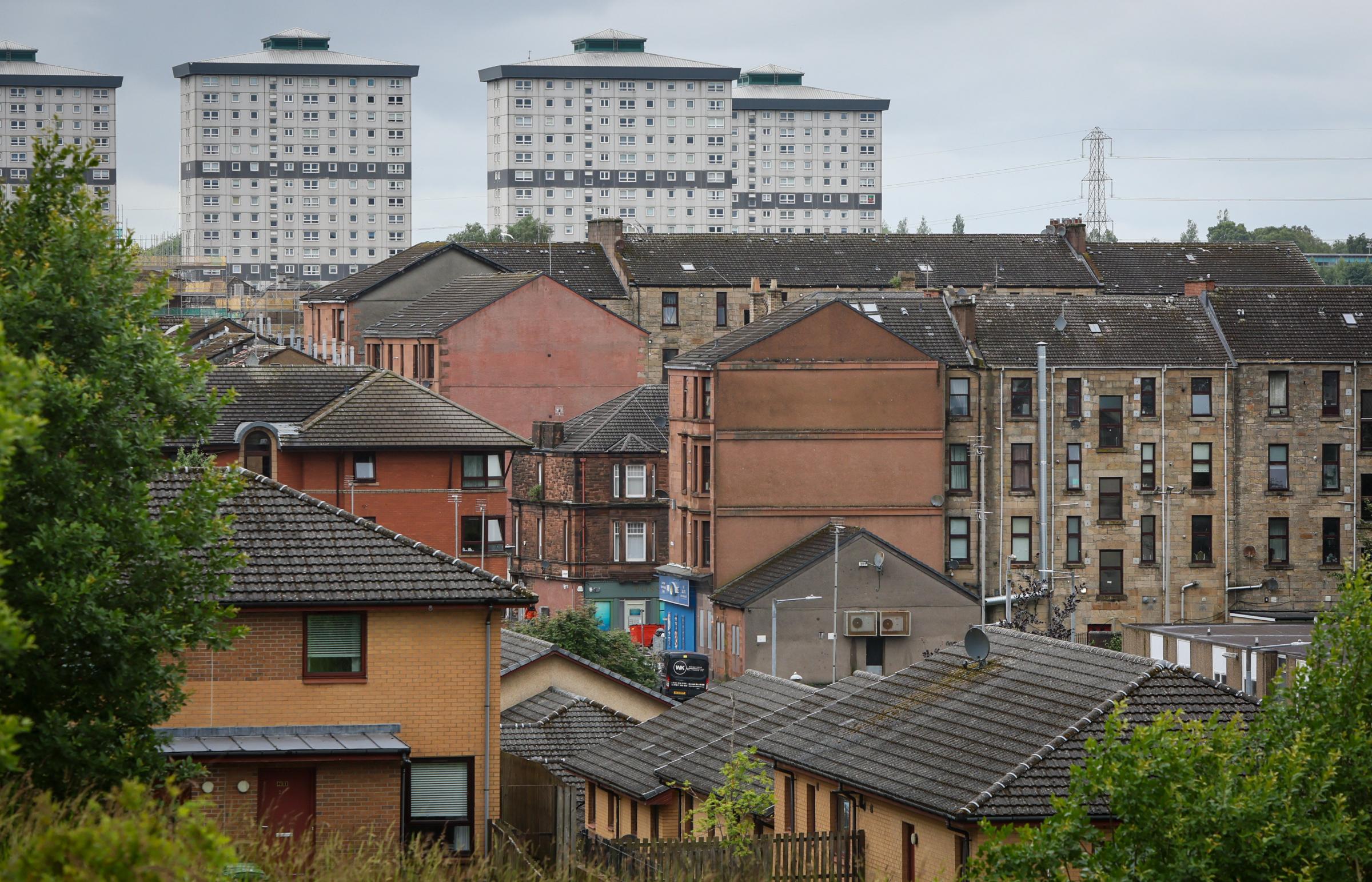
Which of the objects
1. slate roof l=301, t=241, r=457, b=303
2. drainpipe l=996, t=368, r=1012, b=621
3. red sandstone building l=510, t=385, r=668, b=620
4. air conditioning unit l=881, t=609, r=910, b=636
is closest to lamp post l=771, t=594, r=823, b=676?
air conditioning unit l=881, t=609, r=910, b=636

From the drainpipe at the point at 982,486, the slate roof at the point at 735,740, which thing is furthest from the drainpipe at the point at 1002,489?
the slate roof at the point at 735,740

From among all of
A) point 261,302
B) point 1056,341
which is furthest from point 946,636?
point 261,302

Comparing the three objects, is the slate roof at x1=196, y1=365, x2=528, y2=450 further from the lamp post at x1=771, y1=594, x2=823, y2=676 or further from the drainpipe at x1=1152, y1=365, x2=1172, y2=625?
the drainpipe at x1=1152, y1=365, x2=1172, y2=625

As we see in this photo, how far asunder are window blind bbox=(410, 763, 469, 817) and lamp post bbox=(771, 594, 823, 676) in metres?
34.4

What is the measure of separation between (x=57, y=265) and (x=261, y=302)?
138 m

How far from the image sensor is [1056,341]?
232 ft

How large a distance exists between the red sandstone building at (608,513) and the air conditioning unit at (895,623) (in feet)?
56.6

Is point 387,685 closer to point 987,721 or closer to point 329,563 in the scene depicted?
point 329,563

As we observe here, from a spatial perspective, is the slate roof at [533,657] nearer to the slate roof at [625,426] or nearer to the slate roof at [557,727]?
the slate roof at [557,727]

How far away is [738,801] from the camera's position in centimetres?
2555

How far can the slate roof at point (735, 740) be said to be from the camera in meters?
29.0

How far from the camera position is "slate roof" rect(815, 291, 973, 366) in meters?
68.8

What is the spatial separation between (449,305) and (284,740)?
61797 millimetres

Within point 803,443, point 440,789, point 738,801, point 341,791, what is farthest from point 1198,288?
point 341,791
